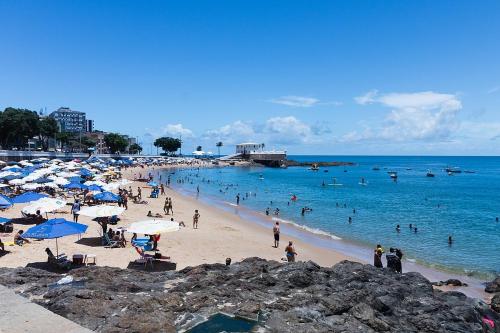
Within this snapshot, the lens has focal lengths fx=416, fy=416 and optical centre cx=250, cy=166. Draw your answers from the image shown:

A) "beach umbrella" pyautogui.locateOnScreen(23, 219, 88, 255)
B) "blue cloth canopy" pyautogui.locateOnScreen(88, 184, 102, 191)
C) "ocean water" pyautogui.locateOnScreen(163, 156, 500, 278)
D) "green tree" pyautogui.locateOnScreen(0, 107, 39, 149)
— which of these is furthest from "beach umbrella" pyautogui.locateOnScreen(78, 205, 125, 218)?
"green tree" pyautogui.locateOnScreen(0, 107, 39, 149)

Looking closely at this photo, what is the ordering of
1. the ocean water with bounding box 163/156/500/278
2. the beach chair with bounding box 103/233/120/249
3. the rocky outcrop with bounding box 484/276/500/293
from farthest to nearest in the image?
the ocean water with bounding box 163/156/500/278 < the beach chair with bounding box 103/233/120/249 < the rocky outcrop with bounding box 484/276/500/293

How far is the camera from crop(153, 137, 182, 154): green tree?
561 feet

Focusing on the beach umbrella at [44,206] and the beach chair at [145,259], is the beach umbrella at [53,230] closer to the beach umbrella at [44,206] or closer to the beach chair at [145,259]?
the beach chair at [145,259]

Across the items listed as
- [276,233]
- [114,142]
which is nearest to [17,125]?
[114,142]

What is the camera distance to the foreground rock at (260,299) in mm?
9469

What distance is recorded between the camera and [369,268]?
15.4 meters

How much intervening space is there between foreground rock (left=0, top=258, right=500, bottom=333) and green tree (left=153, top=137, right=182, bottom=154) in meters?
160

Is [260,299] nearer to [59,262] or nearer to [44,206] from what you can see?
[59,262]

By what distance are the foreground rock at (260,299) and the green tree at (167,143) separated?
160257 mm

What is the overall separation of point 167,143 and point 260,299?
537 feet

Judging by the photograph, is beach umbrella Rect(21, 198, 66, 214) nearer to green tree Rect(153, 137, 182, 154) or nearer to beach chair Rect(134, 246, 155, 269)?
beach chair Rect(134, 246, 155, 269)

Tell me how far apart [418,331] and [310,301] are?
2.80 m

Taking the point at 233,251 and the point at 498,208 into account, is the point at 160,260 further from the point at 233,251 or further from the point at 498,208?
the point at 498,208

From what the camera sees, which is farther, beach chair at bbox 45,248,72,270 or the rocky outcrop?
the rocky outcrop
